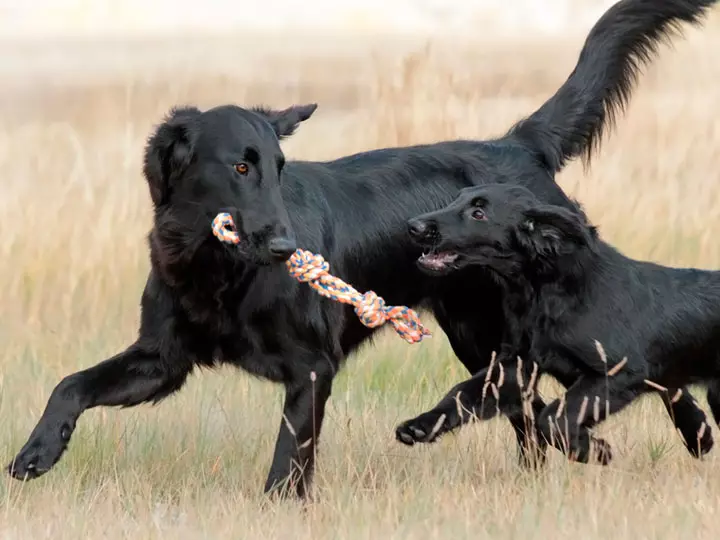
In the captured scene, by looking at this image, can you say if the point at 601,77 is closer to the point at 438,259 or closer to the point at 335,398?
the point at 438,259

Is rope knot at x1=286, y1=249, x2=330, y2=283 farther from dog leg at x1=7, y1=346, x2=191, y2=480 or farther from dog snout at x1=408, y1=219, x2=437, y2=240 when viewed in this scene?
dog leg at x1=7, y1=346, x2=191, y2=480

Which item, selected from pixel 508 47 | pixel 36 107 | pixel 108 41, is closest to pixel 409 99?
pixel 36 107

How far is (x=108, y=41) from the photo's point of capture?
79.5 ft

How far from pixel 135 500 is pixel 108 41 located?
68.5 feet

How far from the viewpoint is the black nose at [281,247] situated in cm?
409

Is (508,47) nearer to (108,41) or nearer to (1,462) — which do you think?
(108,41)

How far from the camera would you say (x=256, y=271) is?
174 inches

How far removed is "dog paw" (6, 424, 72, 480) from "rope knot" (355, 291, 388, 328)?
1.17 metres

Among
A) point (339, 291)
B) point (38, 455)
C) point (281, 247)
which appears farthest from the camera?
point (339, 291)

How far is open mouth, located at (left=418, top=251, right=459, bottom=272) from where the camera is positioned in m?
4.74

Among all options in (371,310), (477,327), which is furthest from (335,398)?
(371,310)

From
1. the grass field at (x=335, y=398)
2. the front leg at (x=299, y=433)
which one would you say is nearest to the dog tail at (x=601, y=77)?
the grass field at (x=335, y=398)

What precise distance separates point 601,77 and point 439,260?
130 centimetres

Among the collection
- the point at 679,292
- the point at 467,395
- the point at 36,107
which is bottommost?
the point at 36,107
